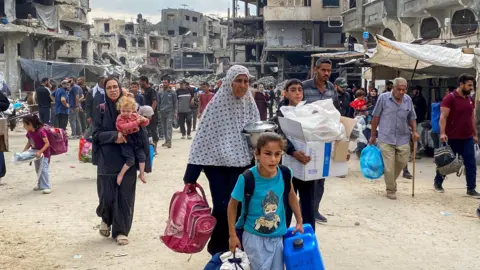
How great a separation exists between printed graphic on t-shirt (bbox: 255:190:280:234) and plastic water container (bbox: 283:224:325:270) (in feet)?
0.45

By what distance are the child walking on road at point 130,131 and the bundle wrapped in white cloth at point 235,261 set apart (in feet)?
6.94

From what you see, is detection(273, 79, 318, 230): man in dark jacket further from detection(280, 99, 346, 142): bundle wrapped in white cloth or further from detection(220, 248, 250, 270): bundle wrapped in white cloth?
detection(220, 248, 250, 270): bundle wrapped in white cloth

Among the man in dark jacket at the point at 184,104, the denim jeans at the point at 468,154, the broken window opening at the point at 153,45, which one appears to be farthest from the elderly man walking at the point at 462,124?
the broken window opening at the point at 153,45

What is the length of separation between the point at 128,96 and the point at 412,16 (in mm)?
15972

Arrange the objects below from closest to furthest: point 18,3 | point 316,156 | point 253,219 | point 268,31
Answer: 1. point 253,219
2. point 316,156
3. point 18,3
4. point 268,31

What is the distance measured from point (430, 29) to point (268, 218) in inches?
678

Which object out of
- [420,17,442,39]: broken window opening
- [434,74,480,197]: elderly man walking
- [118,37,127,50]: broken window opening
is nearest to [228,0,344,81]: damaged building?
Result: [118,37,127,50]: broken window opening

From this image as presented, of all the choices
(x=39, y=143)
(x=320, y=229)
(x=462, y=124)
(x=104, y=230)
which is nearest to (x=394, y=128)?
(x=462, y=124)

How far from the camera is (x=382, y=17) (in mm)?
20609

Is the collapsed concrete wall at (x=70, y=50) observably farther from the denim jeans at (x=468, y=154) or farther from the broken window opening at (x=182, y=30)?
the denim jeans at (x=468, y=154)

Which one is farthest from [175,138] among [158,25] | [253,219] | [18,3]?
[158,25]

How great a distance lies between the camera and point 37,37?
1420 inches

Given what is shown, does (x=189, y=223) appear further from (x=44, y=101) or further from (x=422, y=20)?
(x=422, y=20)

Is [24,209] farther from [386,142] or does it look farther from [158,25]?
[158,25]
